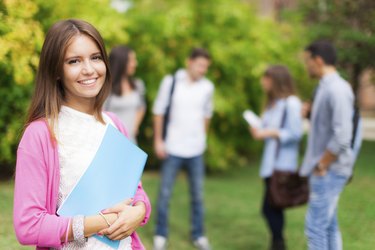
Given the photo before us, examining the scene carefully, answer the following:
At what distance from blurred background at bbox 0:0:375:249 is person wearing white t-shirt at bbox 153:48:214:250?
0.93 ft

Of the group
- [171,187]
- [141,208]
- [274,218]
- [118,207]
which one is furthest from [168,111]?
[118,207]

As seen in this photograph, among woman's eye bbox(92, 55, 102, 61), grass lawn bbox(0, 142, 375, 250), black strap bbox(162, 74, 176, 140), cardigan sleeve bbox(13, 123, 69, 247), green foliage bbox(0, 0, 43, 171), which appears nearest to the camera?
cardigan sleeve bbox(13, 123, 69, 247)

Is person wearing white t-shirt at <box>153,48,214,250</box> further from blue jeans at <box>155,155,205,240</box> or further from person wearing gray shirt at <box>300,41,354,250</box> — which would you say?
person wearing gray shirt at <box>300,41,354,250</box>

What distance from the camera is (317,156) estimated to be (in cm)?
392

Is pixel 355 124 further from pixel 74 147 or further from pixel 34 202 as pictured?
pixel 34 202

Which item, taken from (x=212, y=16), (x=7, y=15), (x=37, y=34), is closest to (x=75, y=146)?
(x=7, y=15)

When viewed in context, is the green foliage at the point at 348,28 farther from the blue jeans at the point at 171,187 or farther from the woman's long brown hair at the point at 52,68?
the woman's long brown hair at the point at 52,68

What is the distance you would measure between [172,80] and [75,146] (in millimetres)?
3335

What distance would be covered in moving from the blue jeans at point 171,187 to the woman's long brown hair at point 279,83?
97cm

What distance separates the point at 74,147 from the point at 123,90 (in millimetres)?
3349

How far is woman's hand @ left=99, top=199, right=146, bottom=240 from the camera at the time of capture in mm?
1834

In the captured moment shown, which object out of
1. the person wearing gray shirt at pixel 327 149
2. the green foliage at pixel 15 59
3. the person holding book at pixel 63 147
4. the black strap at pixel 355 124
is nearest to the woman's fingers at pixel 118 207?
the person holding book at pixel 63 147

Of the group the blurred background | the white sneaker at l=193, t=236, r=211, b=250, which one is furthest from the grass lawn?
the white sneaker at l=193, t=236, r=211, b=250

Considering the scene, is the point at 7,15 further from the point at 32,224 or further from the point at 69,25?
the point at 32,224
